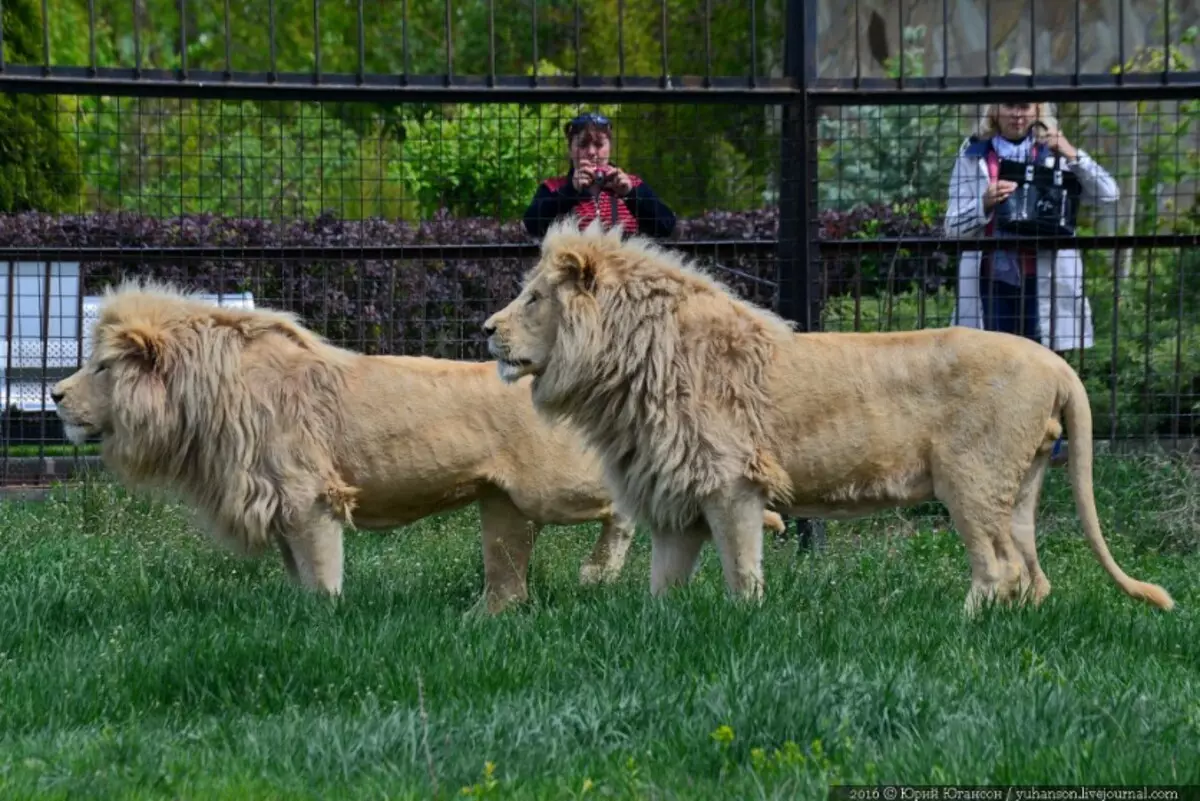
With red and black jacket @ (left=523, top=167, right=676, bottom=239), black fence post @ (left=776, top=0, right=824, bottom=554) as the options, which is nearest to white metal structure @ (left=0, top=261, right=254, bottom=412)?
red and black jacket @ (left=523, top=167, right=676, bottom=239)

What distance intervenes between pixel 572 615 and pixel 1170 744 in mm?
2198

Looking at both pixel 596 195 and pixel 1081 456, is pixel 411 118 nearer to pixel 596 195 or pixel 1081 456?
pixel 596 195

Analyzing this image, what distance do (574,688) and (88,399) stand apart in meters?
2.92

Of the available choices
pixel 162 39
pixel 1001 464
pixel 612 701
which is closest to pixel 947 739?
pixel 612 701

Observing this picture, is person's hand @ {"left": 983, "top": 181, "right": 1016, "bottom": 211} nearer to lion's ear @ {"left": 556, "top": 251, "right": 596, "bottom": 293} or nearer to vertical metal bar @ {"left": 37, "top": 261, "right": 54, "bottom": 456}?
lion's ear @ {"left": 556, "top": 251, "right": 596, "bottom": 293}

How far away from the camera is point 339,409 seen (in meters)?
7.13

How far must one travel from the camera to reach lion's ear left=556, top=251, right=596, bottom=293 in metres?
6.76

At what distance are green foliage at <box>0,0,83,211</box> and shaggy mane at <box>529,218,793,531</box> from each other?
25.8ft

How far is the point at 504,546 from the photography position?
742 cm

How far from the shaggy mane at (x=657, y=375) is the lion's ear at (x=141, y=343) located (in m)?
1.55

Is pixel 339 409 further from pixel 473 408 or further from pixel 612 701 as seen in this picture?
pixel 612 701

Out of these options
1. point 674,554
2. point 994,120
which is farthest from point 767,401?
point 994,120

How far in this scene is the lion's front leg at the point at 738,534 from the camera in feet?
21.6

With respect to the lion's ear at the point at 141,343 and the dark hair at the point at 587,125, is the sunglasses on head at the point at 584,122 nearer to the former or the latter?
the dark hair at the point at 587,125
